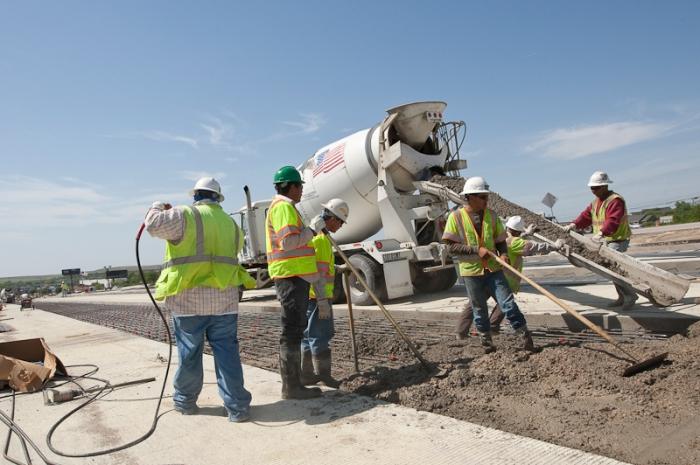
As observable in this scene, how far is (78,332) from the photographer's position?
34.0 ft

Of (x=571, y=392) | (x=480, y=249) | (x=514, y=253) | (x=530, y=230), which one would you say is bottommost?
(x=571, y=392)

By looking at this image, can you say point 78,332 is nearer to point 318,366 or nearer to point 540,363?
point 318,366

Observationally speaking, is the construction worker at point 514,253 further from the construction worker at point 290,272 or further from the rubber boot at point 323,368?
the construction worker at point 290,272

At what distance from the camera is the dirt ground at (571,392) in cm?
265

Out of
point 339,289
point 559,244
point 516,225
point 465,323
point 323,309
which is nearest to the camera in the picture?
point 323,309

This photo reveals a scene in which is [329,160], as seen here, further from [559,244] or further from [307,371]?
[307,371]

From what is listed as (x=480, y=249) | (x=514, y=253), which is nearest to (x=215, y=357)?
(x=480, y=249)

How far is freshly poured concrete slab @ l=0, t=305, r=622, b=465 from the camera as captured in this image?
2635mm

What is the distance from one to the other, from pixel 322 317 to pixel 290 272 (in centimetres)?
57

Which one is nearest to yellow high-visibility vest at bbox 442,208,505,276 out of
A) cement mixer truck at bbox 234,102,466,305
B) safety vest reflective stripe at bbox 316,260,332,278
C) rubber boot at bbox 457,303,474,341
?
rubber boot at bbox 457,303,474,341

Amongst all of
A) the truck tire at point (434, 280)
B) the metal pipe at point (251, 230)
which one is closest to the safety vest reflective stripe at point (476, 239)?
the truck tire at point (434, 280)

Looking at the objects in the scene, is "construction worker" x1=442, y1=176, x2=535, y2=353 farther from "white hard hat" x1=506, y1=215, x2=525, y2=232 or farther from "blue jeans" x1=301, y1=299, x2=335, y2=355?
"blue jeans" x1=301, y1=299, x2=335, y2=355

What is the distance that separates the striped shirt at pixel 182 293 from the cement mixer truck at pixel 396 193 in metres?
5.32

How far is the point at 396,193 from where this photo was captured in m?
9.12
